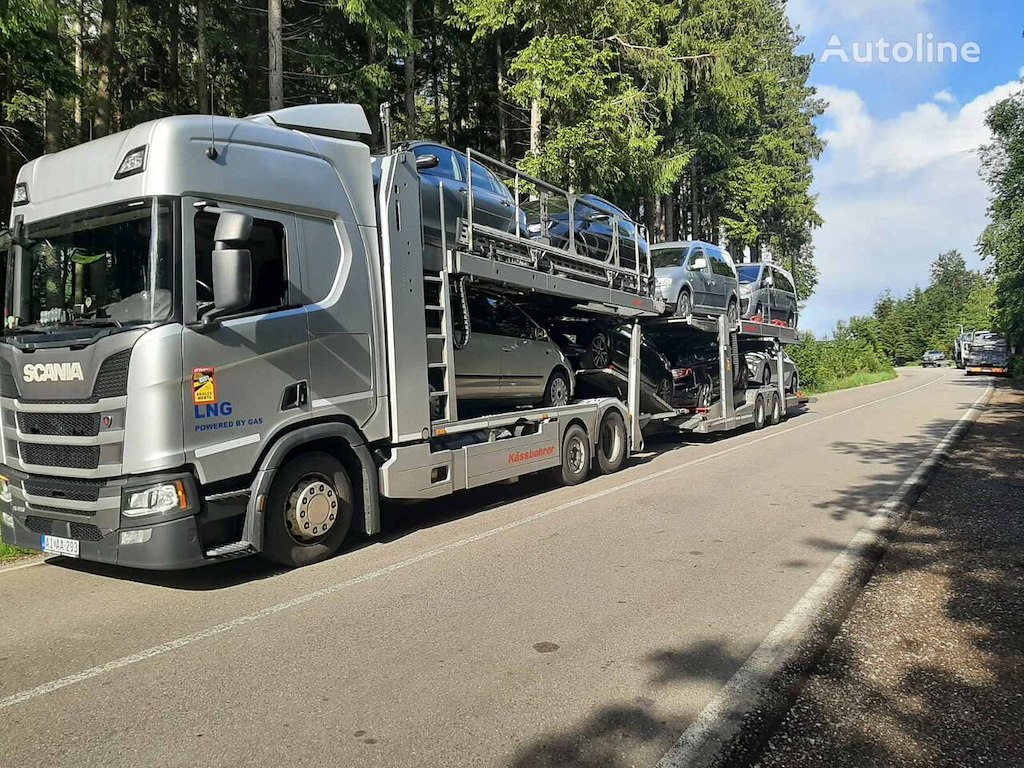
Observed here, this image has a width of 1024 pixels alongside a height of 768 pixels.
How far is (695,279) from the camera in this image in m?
14.5

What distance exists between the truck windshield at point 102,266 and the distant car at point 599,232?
5.38 m

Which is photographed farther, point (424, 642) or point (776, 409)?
point (776, 409)

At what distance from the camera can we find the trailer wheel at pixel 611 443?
421 inches

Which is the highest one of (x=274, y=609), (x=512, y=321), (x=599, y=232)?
(x=599, y=232)

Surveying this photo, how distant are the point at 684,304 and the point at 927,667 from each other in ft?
34.5

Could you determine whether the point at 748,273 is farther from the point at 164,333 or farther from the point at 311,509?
the point at 164,333

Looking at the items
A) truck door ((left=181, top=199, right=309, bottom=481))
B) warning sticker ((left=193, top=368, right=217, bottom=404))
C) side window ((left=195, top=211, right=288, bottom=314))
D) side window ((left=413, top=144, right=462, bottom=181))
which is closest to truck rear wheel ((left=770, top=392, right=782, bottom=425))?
side window ((left=413, top=144, right=462, bottom=181))

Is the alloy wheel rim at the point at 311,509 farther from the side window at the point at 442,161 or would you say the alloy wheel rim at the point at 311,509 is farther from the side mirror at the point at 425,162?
→ the side window at the point at 442,161

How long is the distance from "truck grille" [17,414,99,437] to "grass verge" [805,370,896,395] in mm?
33538

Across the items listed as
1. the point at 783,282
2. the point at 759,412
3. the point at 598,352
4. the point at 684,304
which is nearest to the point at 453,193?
the point at 598,352

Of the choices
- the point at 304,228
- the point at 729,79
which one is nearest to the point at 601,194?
the point at 729,79

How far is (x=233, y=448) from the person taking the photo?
533 cm

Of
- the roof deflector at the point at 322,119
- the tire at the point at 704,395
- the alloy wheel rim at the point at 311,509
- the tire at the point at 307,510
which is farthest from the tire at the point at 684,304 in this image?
the alloy wheel rim at the point at 311,509

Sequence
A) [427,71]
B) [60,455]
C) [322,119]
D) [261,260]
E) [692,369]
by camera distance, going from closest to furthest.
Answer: [60,455] → [261,260] → [322,119] → [692,369] → [427,71]
